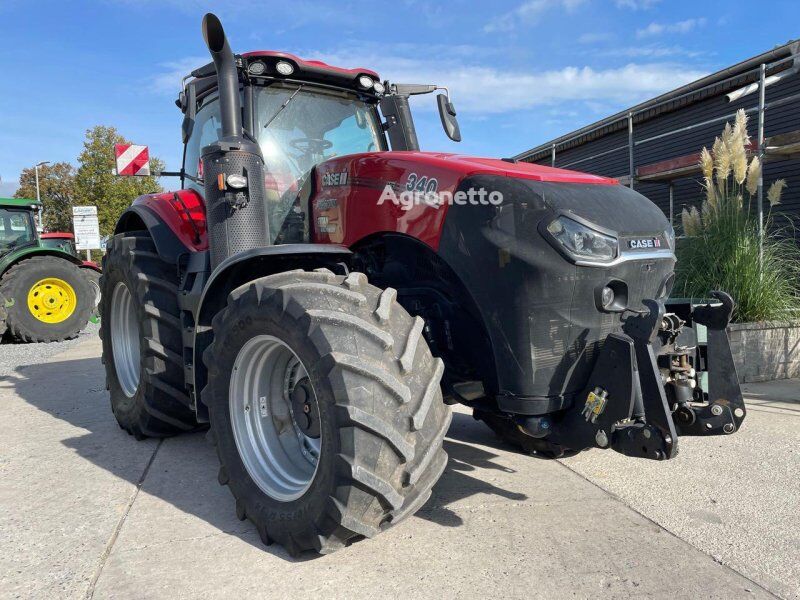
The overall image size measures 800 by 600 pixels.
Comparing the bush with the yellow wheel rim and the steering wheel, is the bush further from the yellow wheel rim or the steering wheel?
the yellow wheel rim

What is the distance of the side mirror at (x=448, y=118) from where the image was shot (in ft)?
12.1

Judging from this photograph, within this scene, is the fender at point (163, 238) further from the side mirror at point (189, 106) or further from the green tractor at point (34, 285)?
the green tractor at point (34, 285)

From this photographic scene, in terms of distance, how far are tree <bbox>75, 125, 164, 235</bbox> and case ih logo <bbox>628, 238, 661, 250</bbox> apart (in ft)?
66.5

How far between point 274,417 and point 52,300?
9.06 meters

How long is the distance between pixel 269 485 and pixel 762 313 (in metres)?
5.28

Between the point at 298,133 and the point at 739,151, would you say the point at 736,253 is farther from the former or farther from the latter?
the point at 298,133

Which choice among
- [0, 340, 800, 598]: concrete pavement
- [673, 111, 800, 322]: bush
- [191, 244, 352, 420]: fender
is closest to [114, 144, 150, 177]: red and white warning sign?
[191, 244, 352, 420]: fender

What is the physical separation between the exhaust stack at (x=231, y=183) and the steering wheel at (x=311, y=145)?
1.39ft

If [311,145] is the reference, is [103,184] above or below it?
above

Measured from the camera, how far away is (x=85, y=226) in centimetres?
1514

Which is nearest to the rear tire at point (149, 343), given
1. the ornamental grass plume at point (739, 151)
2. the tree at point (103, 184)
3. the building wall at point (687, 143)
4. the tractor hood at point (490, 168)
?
the tractor hood at point (490, 168)

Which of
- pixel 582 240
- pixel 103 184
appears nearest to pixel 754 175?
pixel 582 240

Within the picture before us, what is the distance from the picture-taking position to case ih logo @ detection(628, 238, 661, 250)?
2.54 metres

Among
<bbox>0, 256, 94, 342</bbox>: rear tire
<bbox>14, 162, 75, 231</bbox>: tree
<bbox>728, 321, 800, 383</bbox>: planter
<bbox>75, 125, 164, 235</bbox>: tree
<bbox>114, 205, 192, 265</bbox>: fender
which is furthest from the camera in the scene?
<bbox>14, 162, 75, 231</bbox>: tree
